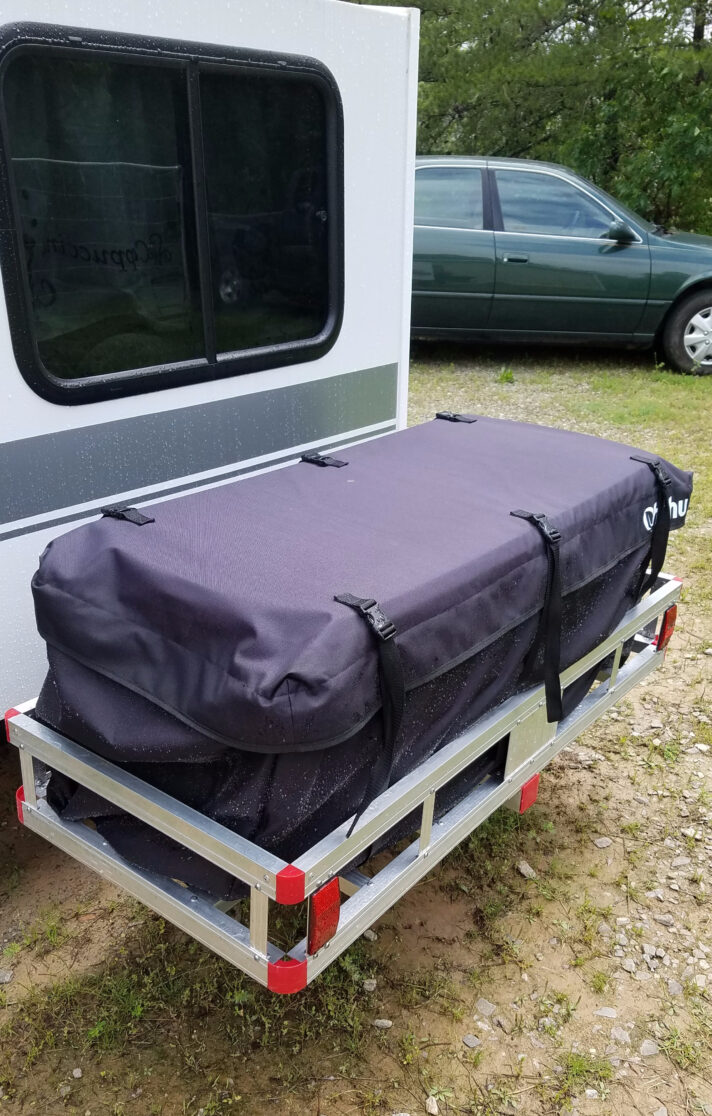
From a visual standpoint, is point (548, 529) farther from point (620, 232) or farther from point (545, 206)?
point (545, 206)

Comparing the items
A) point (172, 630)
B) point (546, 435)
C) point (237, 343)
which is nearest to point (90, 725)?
point (172, 630)

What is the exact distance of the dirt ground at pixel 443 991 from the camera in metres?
2.21

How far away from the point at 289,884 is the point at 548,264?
6.93 metres

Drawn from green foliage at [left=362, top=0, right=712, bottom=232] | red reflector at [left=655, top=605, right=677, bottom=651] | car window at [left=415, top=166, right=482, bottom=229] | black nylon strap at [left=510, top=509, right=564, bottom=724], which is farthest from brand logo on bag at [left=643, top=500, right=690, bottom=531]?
green foliage at [left=362, top=0, right=712, bottom=232]

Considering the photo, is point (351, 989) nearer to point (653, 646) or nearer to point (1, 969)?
point (1, 969)

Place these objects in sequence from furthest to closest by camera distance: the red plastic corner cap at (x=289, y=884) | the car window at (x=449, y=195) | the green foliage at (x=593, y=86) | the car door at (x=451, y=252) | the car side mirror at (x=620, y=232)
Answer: the green foliage at (x=593, y=86), the car window at (x=449, y=195), the car door at (x=451, y=252), the car side mirror at (x=620, y=232), the red plastic corner cap at (x=289, y=884)

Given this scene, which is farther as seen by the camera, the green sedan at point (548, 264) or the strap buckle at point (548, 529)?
the green sedan at point (548, 264)

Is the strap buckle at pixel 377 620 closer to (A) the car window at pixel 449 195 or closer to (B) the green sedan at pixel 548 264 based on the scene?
(B) the green sedan at pixel 548 264

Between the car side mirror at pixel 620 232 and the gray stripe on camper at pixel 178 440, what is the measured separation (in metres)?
5.07

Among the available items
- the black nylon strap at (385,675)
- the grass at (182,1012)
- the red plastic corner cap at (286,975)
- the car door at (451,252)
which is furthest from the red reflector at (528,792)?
the car door at (451,252)

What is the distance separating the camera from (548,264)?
778 cm

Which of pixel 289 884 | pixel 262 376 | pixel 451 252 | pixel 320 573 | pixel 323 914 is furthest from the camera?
pixel 451 252

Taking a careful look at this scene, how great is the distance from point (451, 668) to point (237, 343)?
4.27ft

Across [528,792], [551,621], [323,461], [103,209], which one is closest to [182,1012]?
[528,792]
